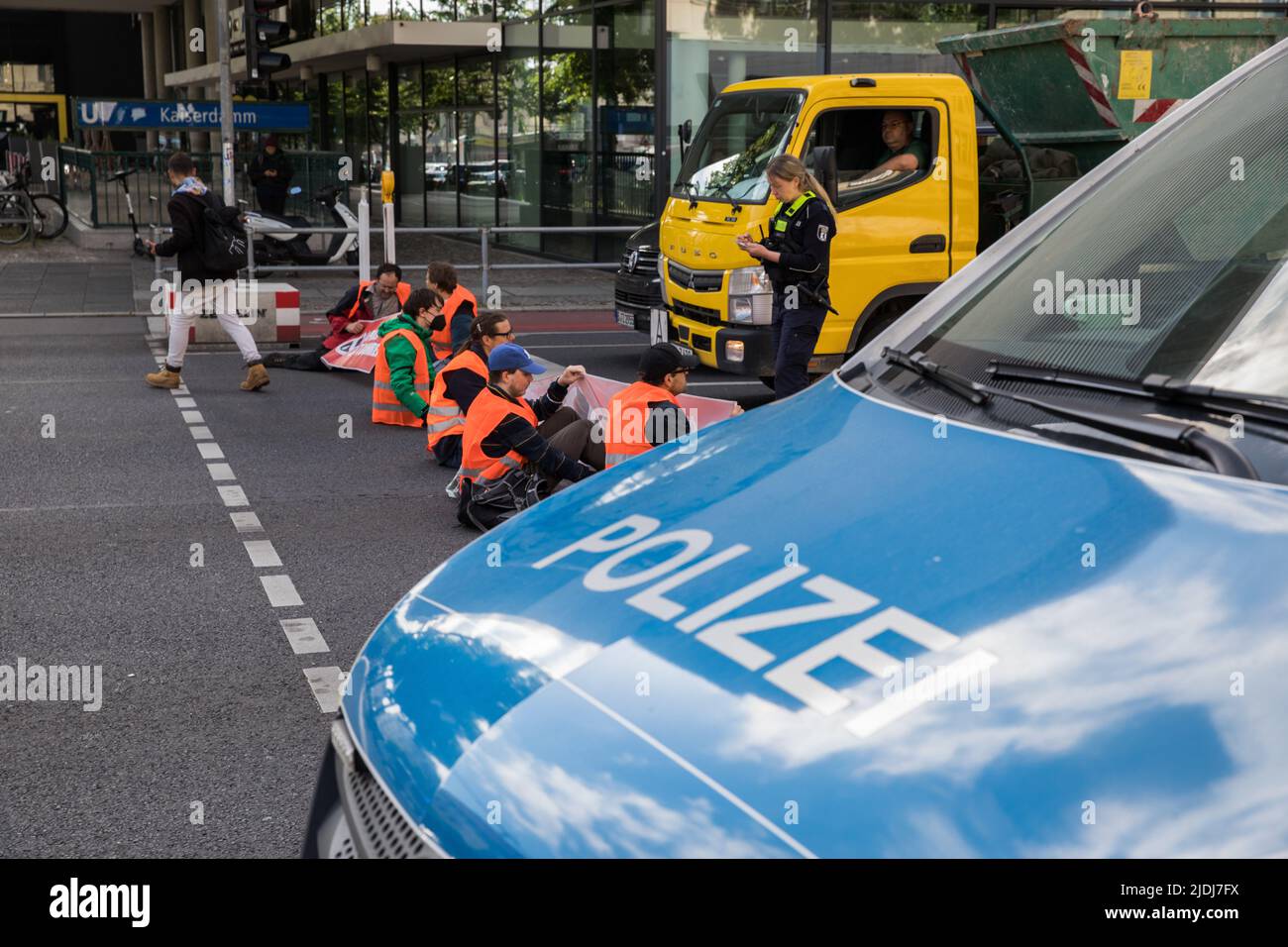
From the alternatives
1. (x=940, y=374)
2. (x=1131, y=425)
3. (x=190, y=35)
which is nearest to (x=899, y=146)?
(x=940, y=374)

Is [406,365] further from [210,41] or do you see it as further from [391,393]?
[210,41]

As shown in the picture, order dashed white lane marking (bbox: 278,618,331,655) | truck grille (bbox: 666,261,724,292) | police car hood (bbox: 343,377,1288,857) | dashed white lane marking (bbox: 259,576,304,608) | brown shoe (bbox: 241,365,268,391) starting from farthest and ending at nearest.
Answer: brown shoe (bbox: 241,365,268,391)
truck grille (bbox: 666,261,724,292)
dashed white lane marking (bbox: 259,576,304,608)
dashed white lane marking (bbox: 278,618,331,655)
police car hood (bbox: 343,377,1288,857)

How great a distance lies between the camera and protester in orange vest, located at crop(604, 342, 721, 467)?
7855 millimetres

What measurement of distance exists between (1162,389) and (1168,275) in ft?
1.57

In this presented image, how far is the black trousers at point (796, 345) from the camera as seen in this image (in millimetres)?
10570

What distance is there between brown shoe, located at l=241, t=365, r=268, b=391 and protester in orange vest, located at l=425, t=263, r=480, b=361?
1.87 metres

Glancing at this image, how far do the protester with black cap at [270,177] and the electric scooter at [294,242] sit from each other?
3.19 ft

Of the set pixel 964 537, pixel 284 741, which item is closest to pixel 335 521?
pixel 284 741

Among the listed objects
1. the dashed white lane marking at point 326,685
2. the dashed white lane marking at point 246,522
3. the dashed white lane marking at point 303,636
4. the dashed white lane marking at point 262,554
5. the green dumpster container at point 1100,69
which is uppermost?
the green dumpster container at point 1100,69

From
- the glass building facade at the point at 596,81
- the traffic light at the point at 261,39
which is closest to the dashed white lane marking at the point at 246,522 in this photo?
the traffic light at the point at 261,39

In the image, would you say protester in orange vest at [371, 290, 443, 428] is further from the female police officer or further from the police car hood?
the police car hood

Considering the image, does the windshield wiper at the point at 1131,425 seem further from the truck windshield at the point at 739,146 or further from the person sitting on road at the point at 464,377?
the truck windshield at the point at 739,146

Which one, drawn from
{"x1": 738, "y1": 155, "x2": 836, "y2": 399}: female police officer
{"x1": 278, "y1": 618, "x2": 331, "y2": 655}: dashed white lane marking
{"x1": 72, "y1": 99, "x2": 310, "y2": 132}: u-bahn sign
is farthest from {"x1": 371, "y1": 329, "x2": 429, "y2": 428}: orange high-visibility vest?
{"x1": 72, "y1": 99, "x2": 310, "y2": 132}: u-bahn sign
